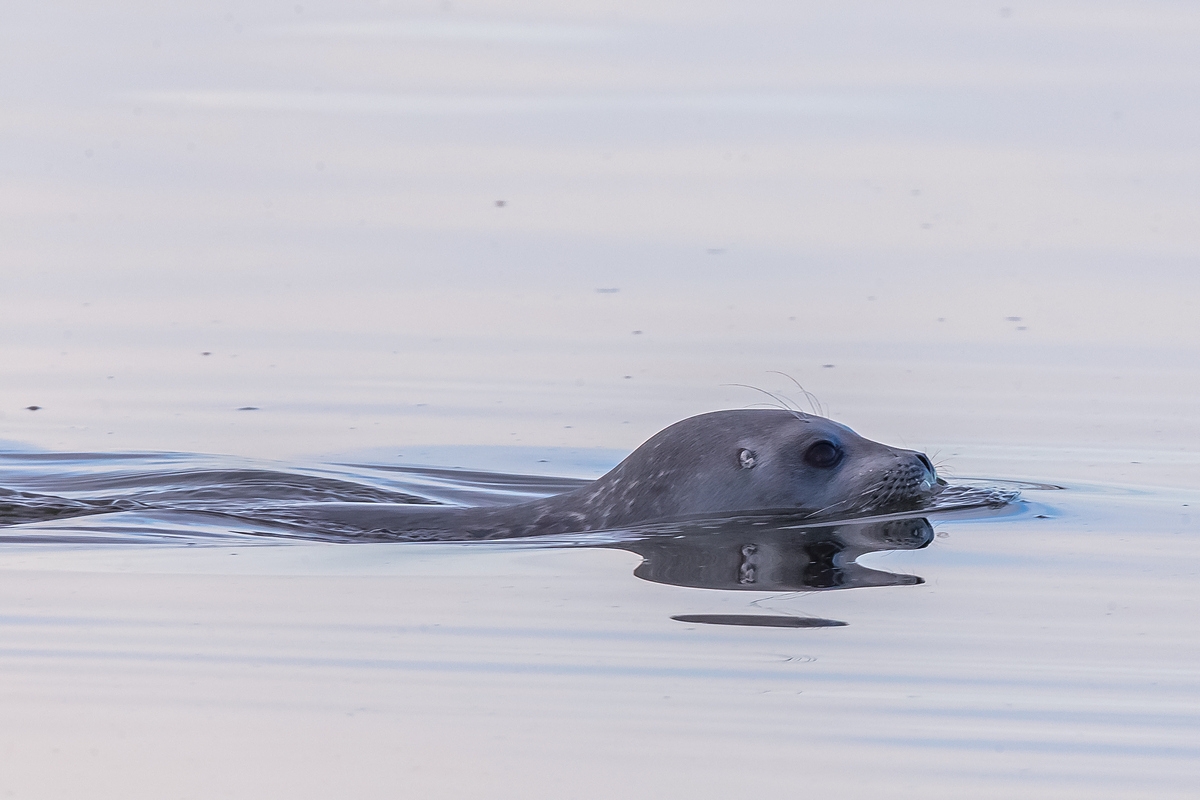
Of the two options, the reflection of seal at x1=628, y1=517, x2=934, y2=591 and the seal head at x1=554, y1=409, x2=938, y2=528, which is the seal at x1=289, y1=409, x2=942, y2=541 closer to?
the seal head at x1=554, y1=409, x2=938, y2=528

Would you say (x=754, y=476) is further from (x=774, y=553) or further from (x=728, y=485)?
(x=774, y=553)

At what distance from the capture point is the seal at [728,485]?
28.4 ft

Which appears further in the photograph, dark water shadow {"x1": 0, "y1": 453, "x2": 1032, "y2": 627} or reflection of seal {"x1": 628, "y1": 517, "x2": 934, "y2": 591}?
dark water shadow {"x1": 0, "y1": 453, "x2": 1032, "y2": 627}

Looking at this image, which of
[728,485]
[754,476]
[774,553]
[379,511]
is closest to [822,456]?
[754,476]

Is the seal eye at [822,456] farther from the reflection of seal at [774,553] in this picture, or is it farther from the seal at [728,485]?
the reflection of seal at [774,553]

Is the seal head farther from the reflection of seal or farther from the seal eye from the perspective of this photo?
the reflection of seal

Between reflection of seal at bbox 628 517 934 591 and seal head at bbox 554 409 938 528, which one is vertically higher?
seal head at bbox 554 409 938 528

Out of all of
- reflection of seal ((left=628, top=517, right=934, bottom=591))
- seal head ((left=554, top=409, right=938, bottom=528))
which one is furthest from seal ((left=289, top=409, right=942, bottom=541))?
reflection of seal ((left=628, top=517, right=934, bottom=591))

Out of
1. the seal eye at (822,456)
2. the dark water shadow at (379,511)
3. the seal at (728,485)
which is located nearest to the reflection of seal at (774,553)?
the dark water shadow at (379,511)

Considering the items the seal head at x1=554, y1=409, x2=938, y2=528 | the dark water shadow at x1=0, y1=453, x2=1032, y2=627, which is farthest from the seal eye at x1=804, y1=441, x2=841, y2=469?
the dark water shadow at x1=0, y1=453, x2=1032, y2=627

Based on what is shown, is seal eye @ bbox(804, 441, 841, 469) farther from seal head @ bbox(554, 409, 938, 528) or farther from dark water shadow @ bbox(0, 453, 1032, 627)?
dark water shadow @ bbox(0, 453, 1032, 627)

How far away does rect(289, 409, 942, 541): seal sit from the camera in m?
8.65

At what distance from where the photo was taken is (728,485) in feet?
28.6

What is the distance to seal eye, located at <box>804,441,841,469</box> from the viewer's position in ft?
28.6
